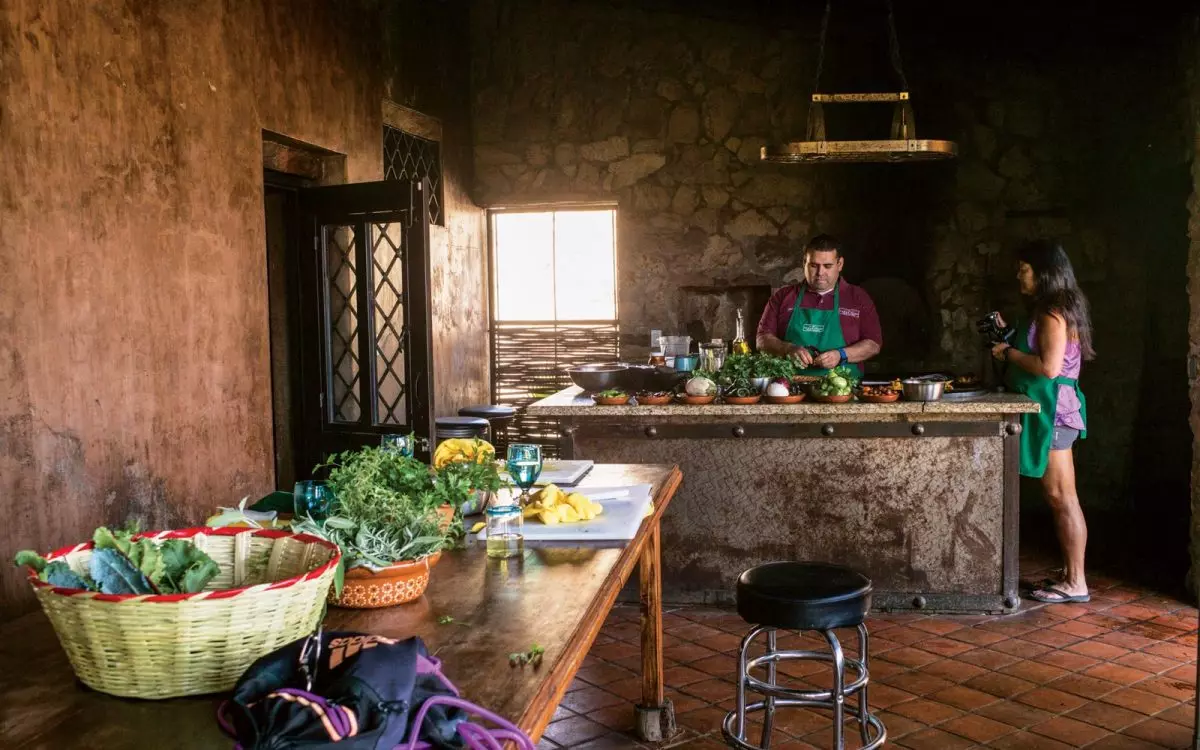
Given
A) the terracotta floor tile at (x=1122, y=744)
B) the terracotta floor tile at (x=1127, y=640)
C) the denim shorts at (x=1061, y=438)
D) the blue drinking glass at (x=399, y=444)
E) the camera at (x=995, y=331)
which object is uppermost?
the camera at (x=995, y=331)

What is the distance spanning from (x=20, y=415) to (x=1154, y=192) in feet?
22.2

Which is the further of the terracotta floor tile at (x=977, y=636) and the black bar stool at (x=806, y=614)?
the terracotta floor tile at (x=977, y=636)

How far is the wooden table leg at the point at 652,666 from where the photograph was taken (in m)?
3.58

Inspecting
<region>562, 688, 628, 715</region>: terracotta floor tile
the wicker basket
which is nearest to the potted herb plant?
the wicker basket

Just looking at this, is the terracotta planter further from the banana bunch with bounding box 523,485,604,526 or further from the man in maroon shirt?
the man in maroon shirt

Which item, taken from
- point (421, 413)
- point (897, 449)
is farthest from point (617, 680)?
point (421, 413)

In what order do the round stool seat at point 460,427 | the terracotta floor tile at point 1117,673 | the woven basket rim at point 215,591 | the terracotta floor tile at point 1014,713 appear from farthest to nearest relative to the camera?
the round stool seat at point 460,427, the terracotta floor tile at point 1117,673, the terracotta floor tile at point 1014,713, the woven basket rim at point 215,591

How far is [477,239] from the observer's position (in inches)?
340

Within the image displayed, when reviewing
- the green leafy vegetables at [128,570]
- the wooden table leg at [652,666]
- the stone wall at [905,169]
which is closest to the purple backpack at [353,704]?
the green leafy vegetables at [128,570]

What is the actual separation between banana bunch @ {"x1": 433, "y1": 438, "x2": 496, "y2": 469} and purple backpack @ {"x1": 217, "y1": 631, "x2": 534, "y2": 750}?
3.93 ft

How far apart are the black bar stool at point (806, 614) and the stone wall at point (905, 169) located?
15.5ft

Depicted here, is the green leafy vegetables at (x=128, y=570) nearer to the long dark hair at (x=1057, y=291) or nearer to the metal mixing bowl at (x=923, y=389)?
the metal mixing bowl at (x=923, y=389)

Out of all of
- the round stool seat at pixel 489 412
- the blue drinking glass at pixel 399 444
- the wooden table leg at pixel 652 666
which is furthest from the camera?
the round stool seat at pixel 489 412

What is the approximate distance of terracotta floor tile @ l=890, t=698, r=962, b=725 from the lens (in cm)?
386
